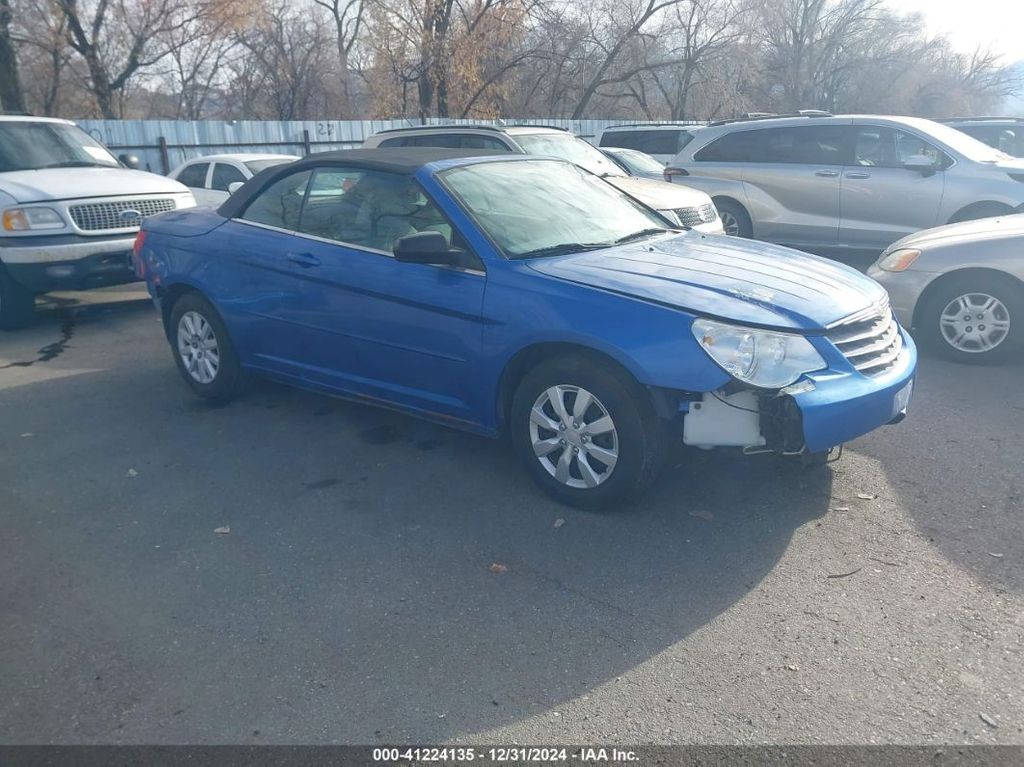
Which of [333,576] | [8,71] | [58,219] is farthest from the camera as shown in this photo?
[8,71]

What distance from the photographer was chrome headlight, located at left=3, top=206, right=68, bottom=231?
8.20 metres

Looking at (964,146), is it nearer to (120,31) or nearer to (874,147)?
(874,147)

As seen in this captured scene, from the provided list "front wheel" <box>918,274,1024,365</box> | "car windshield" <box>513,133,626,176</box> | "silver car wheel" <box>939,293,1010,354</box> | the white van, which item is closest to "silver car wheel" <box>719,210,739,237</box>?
"car windshield" <box>513,133,626,176</box>

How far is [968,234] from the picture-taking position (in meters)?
7.05

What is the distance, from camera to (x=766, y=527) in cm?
424

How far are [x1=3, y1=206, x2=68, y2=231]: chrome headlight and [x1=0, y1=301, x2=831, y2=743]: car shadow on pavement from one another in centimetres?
335

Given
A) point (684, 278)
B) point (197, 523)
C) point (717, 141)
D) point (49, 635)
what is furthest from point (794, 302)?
point (717, 141)

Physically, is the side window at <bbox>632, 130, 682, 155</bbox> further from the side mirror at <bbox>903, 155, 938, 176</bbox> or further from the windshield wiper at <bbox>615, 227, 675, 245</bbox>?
the windshield wiper at <bbox>615, 227, 675, 245</bbox>

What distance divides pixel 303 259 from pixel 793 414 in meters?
3.03

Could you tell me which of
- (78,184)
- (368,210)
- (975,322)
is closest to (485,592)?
(368,210)

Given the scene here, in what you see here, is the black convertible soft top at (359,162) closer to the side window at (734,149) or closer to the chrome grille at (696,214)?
the chrome grille at (696,214)

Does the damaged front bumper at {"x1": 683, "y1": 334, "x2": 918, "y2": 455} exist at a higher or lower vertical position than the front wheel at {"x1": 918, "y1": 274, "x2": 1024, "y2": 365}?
higher

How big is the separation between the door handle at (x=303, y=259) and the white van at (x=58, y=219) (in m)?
3.96

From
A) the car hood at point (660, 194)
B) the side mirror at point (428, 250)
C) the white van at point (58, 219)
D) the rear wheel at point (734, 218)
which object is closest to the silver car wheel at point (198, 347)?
the side mirror at point (428, 250)
